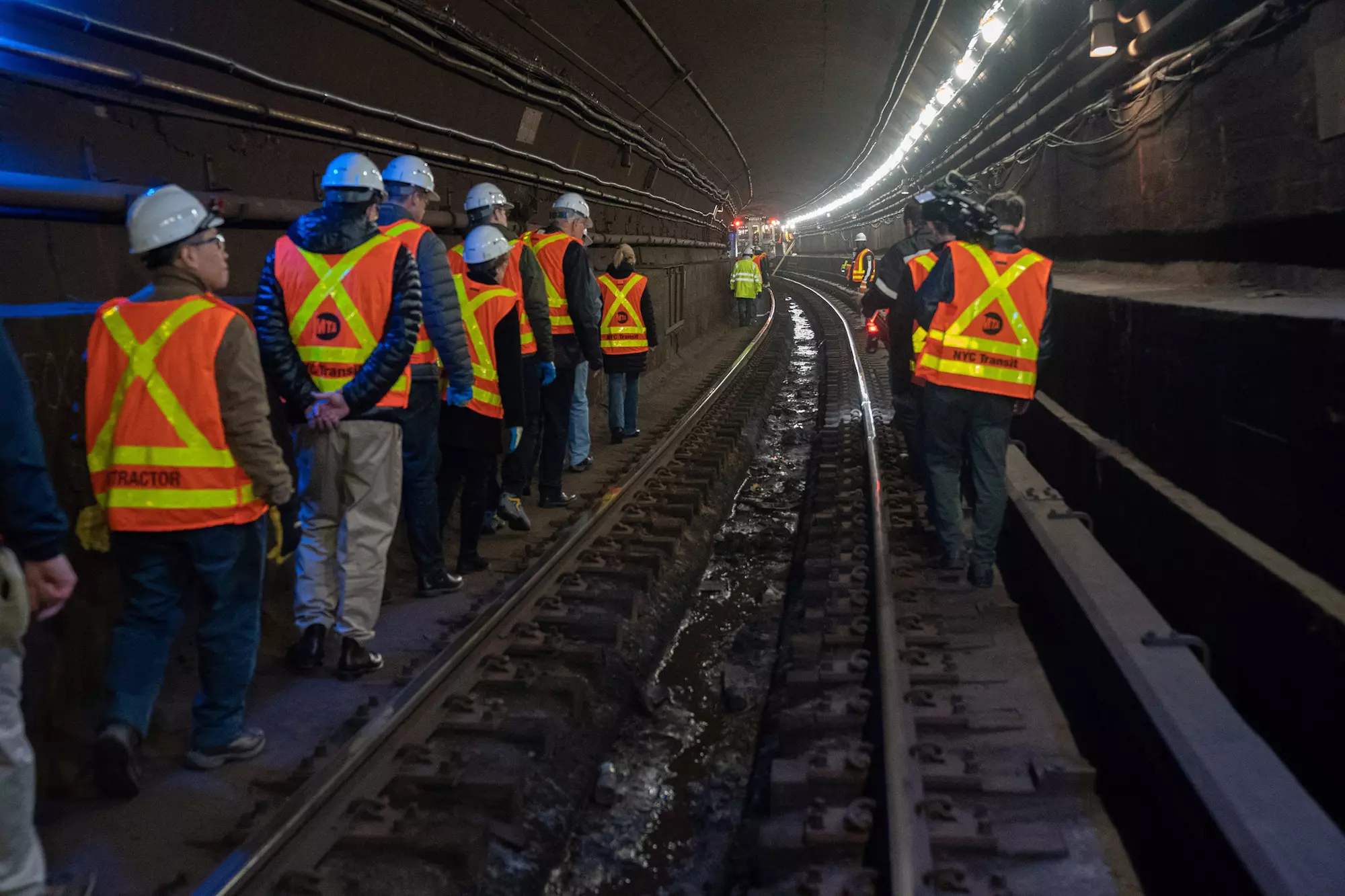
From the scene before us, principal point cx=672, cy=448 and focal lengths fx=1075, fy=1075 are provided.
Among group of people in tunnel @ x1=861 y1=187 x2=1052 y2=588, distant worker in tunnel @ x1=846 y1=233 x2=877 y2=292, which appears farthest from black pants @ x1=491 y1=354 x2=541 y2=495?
distant worker in tunnel @ x1=846 y1=233 x2=877 y2=292

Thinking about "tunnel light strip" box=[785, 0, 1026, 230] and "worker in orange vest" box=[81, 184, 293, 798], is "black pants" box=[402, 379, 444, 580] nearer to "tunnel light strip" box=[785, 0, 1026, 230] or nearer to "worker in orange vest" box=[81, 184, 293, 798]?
"worker in orange vest" box=[81, 184, 293, 798]

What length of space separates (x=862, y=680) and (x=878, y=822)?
1.23 meters

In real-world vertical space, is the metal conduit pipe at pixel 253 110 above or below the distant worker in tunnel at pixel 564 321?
above

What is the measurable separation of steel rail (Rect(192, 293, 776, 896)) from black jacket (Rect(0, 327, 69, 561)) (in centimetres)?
101

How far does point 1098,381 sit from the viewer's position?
6875mm

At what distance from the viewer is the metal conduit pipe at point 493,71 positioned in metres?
6.46

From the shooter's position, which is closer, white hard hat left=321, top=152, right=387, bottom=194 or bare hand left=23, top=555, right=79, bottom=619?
bare hand left=23, top=555, right=79, bottom=619

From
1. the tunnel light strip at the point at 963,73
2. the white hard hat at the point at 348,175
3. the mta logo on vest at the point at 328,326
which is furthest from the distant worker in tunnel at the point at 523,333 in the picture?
the tunnel light strip at the point at 963,73

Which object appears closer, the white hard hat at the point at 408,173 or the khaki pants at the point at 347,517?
the khaki pants at the point at 347,517

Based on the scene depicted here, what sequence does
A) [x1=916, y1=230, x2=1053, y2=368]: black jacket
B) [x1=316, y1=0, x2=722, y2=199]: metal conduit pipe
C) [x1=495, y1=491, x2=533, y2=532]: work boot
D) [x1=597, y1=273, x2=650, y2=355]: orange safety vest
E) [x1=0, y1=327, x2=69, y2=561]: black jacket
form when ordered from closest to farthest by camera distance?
[x1=0, y1=327, x2=69, y2=561]: black jacket
[x1=916, y1=230, x2=1053, y2=368]: black jacket
[x1=316, y1=0, x2=722, y2=199]: metal conduit pipe
[x1=495, y1=491, x2=533, y2=532]: work boot
[x1=597, y1=273, x2=650, y2=355]: orange safety vest

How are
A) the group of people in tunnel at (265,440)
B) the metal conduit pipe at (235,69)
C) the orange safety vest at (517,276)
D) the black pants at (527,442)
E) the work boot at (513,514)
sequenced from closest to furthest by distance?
the group of people in tunnel at (265,440) → the metal conduit pipe at (235,69) → the orange safety vest at (517,276) → the work boot at (513,514) → the black pants at (527,442)

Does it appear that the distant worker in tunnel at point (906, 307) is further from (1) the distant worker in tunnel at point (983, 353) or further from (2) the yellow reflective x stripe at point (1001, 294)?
(2) the yellow reflective x stripe at point (1001, 294)

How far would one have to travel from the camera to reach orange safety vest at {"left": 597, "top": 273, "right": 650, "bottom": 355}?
955cm

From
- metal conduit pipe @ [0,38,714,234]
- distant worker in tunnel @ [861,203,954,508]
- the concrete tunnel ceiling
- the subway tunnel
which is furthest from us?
the concrete tunnel ceiling
